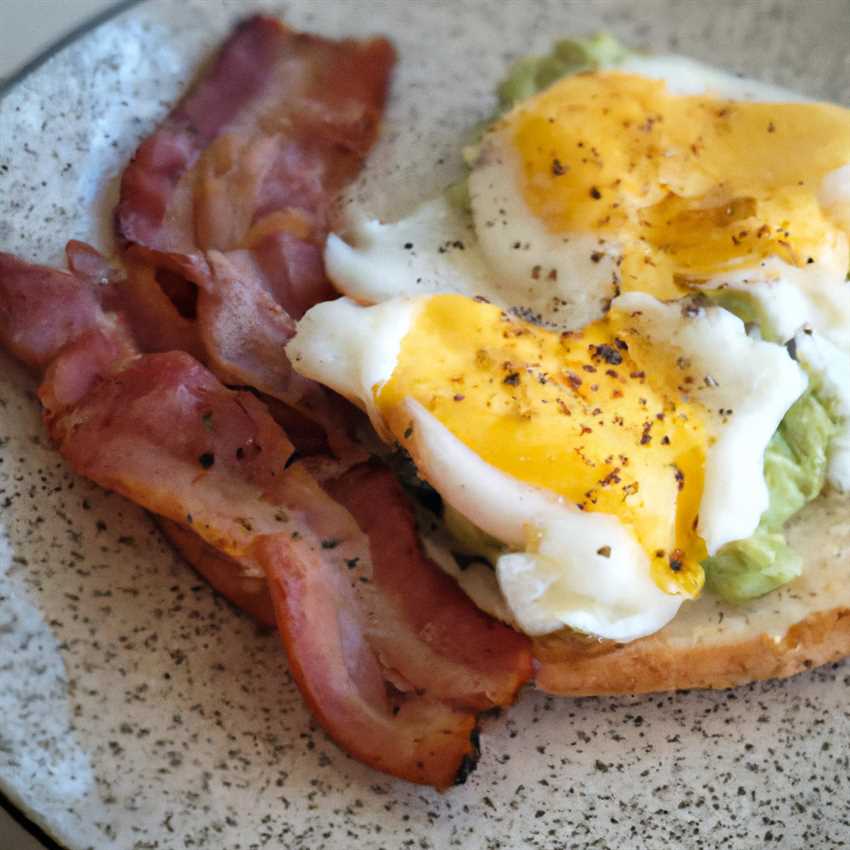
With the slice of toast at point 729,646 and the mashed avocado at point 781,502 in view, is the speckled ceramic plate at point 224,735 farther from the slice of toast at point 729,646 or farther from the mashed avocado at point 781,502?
the mashed avocado at point 781,502

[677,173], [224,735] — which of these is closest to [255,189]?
[677,173]

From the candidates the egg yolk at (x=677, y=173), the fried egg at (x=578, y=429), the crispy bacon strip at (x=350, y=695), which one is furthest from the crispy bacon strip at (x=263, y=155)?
the crispy bacon strip at (x=350, y=695)

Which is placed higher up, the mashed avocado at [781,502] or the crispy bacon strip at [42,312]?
the crispy bacon strip at [42,312]

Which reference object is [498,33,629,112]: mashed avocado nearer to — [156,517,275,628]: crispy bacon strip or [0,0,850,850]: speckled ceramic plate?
[0,0,850,850]: speckled ceramic plate

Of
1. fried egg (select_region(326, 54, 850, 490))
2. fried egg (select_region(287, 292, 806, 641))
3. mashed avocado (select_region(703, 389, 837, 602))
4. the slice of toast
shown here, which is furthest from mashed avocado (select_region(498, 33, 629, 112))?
the slice of toast

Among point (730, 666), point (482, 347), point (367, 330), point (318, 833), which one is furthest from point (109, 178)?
point (730, 666)

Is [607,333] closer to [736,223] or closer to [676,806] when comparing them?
[736,223]

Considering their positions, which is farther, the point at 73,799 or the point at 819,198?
the point at 819,198
